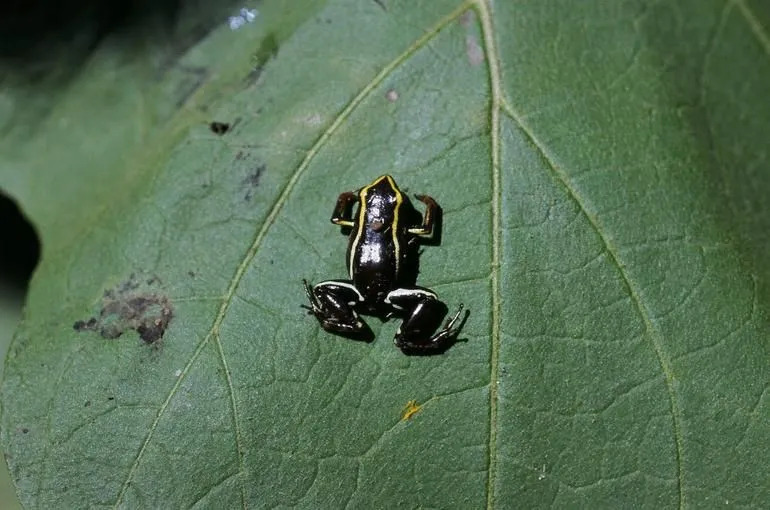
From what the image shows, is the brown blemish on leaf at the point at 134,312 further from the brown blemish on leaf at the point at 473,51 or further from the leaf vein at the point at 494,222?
the brown blemish on leaf at the point at 473,51

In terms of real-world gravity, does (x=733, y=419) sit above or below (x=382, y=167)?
below

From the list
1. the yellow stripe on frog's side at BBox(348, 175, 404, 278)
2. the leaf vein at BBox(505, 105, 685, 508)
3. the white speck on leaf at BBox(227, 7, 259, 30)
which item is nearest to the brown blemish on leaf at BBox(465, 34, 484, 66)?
the leaf vein at BBox(505, 105, 685, 508)

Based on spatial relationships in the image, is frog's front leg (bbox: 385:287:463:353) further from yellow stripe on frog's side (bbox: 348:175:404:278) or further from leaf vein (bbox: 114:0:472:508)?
leaf vein (bbox: 114:0:472:508)

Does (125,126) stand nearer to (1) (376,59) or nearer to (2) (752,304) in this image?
(1) (376,59)

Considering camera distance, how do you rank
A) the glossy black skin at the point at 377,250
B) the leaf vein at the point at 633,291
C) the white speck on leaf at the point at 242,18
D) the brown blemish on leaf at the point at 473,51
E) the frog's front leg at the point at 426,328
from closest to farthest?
the leaf vein at the point at 633,291 < the frog's front leg at the point at 426,328 < the brown blemish on leaf at the point at 473,51 < the glossy black skin at the point at 377,250 < the white speck on leaf at the point at 242,18

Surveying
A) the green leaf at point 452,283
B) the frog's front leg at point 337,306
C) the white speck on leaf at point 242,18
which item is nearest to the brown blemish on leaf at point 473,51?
the green leaf at point 452,283

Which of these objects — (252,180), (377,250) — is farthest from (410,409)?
(252,180)

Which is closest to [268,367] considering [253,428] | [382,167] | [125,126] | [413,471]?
[253,428]
